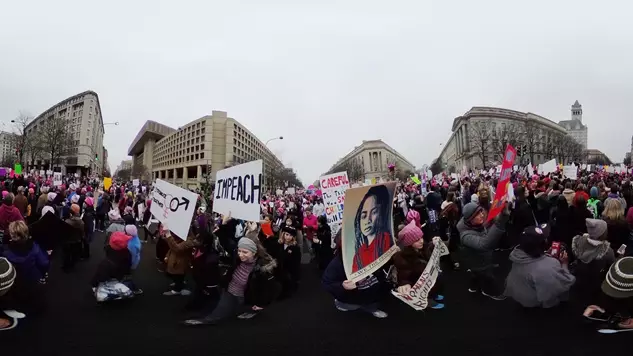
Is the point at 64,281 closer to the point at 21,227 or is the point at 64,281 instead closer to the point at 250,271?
the point at 21,227

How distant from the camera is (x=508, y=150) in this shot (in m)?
5.92

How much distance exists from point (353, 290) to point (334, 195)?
424 cm

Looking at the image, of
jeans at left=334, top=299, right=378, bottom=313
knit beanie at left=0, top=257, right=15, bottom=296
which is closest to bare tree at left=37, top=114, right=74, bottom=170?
knit beanie at left=0, top=257, right=15, bottom=296

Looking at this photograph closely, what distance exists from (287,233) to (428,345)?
316 centimetres

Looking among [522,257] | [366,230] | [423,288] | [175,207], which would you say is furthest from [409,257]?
[175,207]

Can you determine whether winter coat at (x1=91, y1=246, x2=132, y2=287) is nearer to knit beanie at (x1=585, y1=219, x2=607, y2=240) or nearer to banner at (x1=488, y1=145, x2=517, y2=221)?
banner at (x1=488, y1=145, x2=517, y2=221)

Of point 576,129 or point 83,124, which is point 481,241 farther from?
point 576,129

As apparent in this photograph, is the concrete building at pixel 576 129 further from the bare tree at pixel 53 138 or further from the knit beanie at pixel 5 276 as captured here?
the knit beanie at pixel 5 276

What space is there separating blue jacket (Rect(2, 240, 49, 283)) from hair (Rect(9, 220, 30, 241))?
104 mm

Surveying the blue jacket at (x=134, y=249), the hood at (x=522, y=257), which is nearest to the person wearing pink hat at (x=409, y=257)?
the hood at (x=522, y=257)

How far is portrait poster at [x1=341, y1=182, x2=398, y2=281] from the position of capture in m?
4.15

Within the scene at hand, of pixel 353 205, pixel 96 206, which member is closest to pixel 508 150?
pixel 353 205

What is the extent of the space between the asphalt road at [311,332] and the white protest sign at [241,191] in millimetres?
1551

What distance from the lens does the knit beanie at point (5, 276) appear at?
14.3 feet
